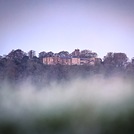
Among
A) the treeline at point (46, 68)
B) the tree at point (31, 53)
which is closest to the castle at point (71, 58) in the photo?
the treeline at point (46, 68)

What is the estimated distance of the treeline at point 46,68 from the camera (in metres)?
4.20

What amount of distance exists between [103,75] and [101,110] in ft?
1.82

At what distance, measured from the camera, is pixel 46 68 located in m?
4.29

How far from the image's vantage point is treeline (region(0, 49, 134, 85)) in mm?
4199

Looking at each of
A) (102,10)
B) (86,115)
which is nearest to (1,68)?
(86,115)

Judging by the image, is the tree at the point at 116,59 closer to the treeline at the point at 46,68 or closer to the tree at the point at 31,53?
the treeline at the point at 46,68

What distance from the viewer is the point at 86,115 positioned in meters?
4.29

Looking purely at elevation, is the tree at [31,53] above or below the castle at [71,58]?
above

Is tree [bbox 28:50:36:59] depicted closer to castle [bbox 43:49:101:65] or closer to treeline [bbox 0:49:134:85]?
treeline [bbox 0:49:134:85]

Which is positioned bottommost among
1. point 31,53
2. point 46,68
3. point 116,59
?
point 46,68

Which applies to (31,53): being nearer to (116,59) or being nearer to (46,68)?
(46,68)

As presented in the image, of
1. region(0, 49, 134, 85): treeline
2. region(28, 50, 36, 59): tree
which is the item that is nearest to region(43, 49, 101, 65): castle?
region(0, 49, 134, 85): treeline

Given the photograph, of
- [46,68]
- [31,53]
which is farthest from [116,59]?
[31,53]

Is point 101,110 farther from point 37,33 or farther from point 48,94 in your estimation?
point 37,33
